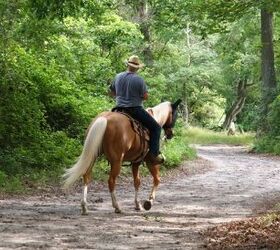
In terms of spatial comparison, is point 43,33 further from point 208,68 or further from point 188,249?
point 208,68

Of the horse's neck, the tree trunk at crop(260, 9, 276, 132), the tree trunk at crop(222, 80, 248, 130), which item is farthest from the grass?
the horse's neck

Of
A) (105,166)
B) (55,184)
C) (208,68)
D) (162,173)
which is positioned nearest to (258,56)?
(208,68)

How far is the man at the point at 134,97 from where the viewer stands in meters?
10.4

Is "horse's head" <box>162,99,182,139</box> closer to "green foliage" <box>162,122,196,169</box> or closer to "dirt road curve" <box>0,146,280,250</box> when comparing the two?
"dirt road curve" <box>0,146,280,250</box>

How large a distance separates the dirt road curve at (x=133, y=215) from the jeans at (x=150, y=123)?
1.20 meters

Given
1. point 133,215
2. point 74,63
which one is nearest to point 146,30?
point 74,63

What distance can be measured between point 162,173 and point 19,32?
641 cm

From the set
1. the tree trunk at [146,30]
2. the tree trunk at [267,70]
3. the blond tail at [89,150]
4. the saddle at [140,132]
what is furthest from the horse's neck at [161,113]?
the tree trunk at [267,70]

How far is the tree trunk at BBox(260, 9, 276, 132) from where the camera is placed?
31281 millimetres

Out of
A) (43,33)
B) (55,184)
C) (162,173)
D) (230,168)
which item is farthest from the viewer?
(230,168)

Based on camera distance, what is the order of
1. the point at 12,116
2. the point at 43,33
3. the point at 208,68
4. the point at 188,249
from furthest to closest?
the point at 208,68 < the point at 43,33 < the point at 12,116 < the point at 188,249

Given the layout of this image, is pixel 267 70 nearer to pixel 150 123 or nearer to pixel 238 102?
pixel 150 123

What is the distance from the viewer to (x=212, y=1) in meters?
12.6

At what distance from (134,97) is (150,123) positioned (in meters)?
0.61
